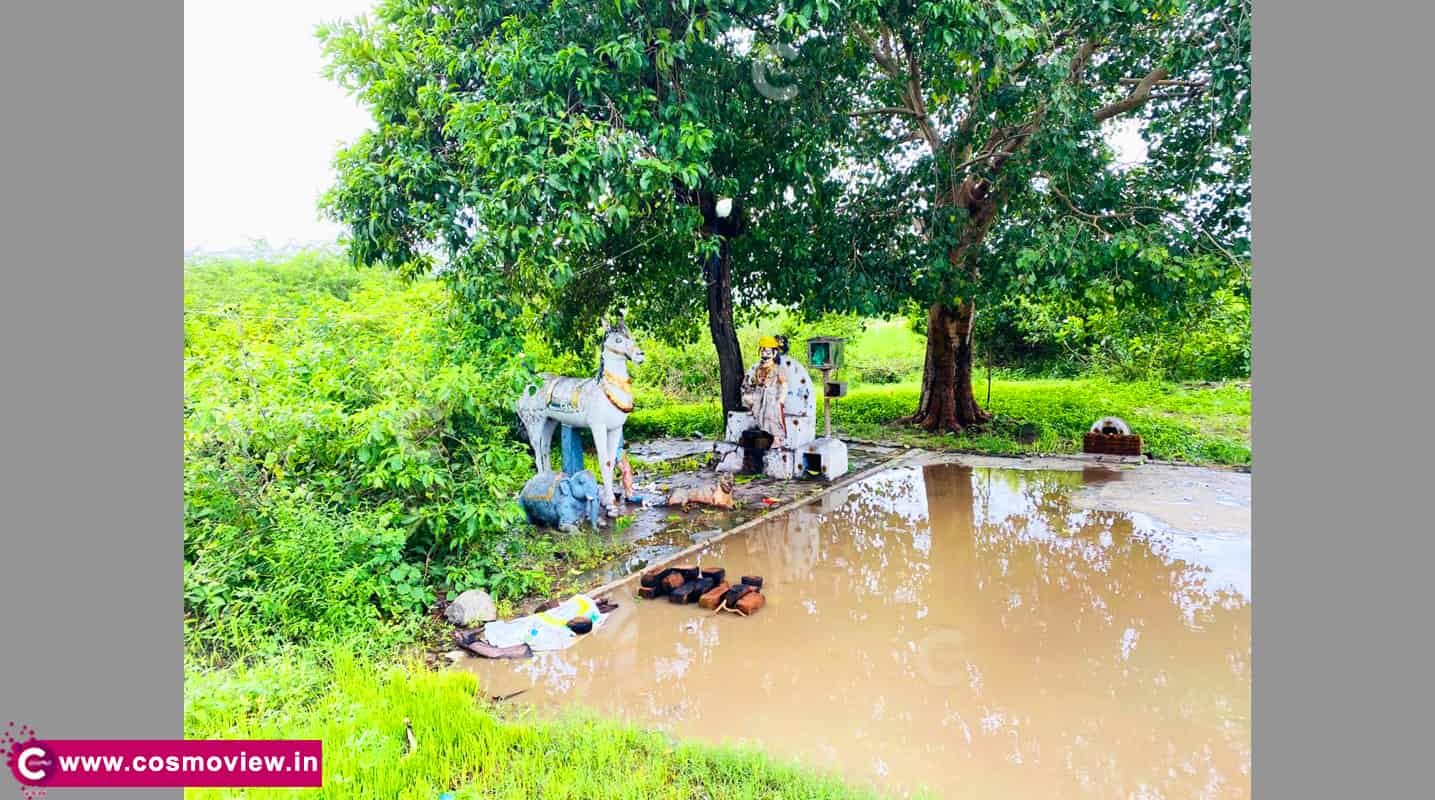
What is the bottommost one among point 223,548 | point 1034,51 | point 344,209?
point 223,548

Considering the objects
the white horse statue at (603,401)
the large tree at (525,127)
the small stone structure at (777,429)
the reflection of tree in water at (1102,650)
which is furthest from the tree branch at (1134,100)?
the white horse statue at (603,401)

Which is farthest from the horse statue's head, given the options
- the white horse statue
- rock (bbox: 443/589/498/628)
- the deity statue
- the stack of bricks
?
rock (bbox: 443/589/498/628)

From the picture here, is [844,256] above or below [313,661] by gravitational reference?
above

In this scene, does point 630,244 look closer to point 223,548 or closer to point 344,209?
point 344,209

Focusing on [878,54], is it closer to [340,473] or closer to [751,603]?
[751,603]

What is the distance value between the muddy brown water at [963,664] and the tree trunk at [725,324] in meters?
3.48

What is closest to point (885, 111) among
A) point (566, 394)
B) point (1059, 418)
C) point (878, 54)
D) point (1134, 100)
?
point (878, 54)

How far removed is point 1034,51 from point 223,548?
8.06 metres

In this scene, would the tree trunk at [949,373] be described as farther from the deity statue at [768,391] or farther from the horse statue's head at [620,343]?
the horse statue's head at [620,343]

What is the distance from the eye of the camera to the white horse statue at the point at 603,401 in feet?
20.6

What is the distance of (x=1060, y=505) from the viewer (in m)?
7.11

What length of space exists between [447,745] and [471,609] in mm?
1386

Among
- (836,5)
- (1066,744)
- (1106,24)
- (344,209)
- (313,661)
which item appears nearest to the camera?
(1066,744)

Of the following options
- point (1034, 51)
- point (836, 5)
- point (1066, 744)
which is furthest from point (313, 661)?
point (1034, 51)
